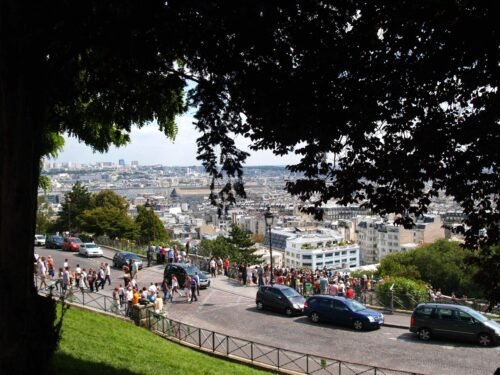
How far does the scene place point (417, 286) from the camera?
21516 millimetres

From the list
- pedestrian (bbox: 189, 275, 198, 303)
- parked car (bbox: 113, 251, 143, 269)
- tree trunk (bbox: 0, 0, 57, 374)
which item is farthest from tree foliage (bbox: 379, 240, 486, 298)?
tree trunk (bbox: 0, 0, 57, 374)

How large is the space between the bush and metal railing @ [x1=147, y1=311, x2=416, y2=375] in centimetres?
749

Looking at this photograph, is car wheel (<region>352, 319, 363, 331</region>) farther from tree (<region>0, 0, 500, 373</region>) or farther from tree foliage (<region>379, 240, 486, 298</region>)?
tree foliage (<region>379, 240, 486, 298</region>)

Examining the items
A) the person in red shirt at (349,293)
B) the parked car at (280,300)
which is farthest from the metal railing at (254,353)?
the person in red shirt at (349,293)

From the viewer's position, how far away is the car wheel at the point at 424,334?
16.5 metres

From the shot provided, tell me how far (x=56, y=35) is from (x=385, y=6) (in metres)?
3.66

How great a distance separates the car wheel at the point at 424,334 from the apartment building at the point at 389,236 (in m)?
128

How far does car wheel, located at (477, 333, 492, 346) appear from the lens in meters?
15.6

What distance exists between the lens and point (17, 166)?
18.5ft

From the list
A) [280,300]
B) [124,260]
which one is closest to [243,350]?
[280,300]

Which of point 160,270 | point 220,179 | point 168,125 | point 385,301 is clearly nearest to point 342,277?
point 385,301

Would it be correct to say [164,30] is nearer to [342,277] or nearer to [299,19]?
[299,19]

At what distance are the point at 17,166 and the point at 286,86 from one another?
9.95ft

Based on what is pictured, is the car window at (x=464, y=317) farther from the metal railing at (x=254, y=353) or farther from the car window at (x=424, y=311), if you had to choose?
the metal railing at (x=254, y=353)
